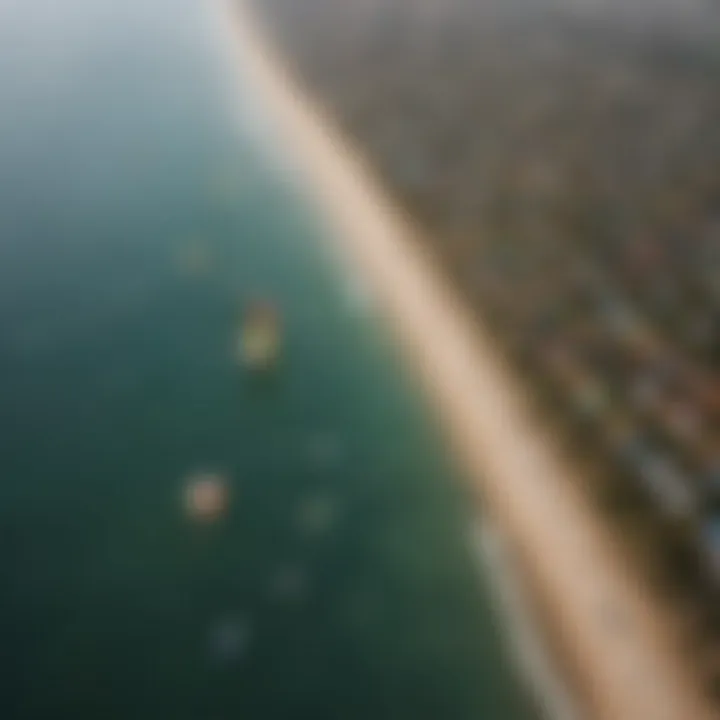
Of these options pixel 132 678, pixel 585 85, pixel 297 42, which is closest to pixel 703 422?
pixel 132 678

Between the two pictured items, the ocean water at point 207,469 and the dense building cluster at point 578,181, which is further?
the dense building cluster at point 578,181

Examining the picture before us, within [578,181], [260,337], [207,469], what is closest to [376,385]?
[260,337]

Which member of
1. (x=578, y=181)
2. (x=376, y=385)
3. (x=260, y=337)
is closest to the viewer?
(x=376, y=385)

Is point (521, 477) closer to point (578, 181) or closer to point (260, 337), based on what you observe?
point (260, 337)

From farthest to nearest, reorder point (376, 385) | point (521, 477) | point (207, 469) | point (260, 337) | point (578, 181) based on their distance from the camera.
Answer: point (578, 181), point (260, 337), point (376, 385), point (207, 469), point (521, 477)

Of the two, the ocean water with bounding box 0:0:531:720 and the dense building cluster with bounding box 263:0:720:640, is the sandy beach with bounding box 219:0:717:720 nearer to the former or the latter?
the ocean water with bounding box 0:0:531:720

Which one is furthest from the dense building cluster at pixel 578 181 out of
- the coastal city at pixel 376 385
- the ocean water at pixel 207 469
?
the ocean water at pixel 207 469

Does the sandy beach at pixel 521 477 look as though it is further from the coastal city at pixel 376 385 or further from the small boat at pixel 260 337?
the small boat at pixel 260 337

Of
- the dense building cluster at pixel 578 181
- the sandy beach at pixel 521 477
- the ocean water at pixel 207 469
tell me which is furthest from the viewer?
the dense building cluster at pixel 578 181
